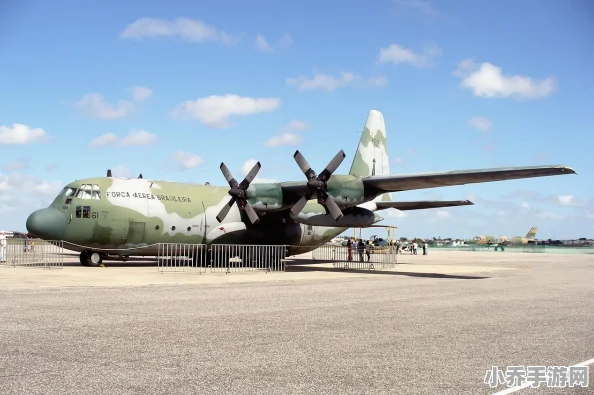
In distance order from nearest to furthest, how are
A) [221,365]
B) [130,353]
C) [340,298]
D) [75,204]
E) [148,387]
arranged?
[148,387]
[221,365]
[130,353]
[340,298]
[75,204]

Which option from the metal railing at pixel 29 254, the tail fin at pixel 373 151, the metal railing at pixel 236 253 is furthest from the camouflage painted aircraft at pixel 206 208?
the tail fin at pixel 373 151

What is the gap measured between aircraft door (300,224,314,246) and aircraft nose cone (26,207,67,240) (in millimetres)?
13127

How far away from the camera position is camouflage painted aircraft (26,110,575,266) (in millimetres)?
25453

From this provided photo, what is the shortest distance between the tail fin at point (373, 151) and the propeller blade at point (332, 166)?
6944mm

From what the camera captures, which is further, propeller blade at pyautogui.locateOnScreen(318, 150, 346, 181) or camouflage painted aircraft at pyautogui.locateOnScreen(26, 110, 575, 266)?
propeller blade at pyautogui.locateOnScreen(318, 150, 346, 181)

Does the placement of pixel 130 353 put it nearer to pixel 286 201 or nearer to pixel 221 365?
pixel 221 365

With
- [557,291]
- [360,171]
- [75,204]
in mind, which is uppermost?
[360,171]

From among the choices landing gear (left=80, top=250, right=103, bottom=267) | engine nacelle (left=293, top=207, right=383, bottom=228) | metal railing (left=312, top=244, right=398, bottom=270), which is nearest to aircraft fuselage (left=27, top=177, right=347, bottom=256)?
landing gear (left=80, top=250, right=103, bottom=267)

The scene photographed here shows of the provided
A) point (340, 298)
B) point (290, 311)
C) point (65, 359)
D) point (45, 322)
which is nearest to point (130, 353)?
point (65, 359)

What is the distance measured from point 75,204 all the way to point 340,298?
50.2ft

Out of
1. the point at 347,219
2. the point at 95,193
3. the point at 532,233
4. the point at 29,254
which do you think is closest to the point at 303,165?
the point at 347,219

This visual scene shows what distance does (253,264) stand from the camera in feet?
95.5

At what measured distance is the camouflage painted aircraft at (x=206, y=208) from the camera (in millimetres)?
25453

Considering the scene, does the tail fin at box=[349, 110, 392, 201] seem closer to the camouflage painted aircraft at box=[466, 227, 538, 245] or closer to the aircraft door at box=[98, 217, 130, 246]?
the aircraft door at box=[98, 217, 130, 246]
